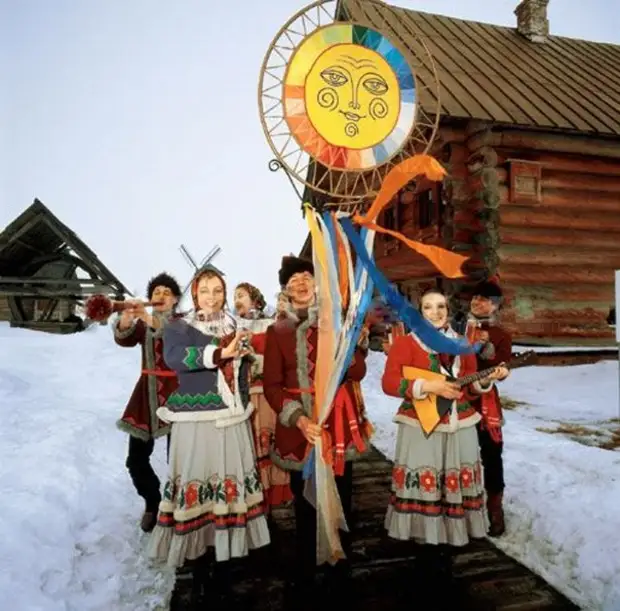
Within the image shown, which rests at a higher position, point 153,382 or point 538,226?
point 538,226

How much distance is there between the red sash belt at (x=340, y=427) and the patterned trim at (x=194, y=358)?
0.51m

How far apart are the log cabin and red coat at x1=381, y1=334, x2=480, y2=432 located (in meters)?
5.20

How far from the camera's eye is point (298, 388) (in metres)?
2.54

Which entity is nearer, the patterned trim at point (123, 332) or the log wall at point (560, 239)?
the patterned trim at point (123, 332)

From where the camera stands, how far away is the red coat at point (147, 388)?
3023 millimetres

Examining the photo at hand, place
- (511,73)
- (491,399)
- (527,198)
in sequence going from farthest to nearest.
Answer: (511,73) → (527,198) → (491,399)

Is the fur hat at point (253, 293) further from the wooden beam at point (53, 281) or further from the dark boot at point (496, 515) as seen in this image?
the wooden beam at point (53, 281)

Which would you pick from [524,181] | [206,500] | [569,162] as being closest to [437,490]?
[206,500]

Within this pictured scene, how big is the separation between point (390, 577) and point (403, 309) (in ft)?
5.18

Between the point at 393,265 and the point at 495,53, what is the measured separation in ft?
→ 17.2

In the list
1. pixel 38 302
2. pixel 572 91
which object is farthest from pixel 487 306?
pixel 38 302

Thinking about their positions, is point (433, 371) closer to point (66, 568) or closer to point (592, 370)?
point (66, 568)

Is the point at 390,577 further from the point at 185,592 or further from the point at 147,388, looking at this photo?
the point at 147,388

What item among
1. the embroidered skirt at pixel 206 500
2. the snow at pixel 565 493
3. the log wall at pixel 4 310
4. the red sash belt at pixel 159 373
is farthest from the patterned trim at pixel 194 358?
the log wall at pixel 4 310
